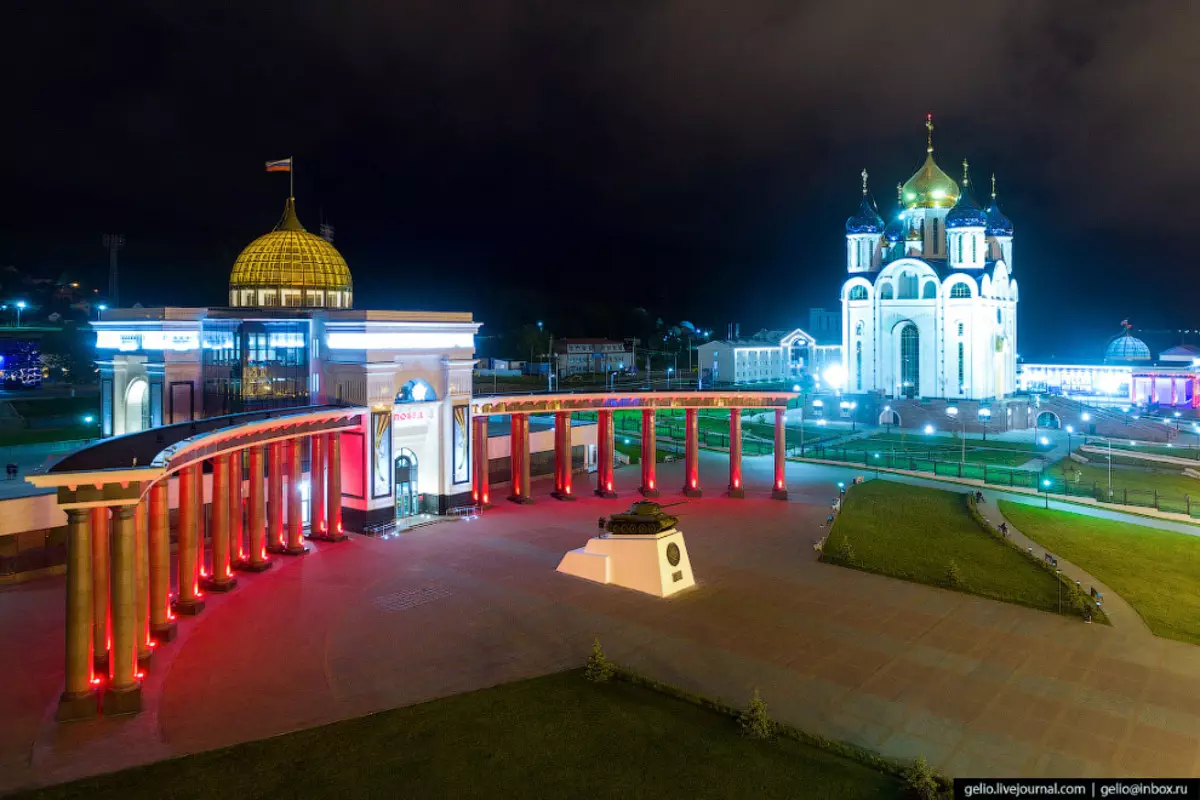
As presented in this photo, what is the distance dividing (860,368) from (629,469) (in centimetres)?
3273

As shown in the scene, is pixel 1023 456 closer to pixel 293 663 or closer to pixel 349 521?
pixel 349 521

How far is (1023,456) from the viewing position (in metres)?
54.7

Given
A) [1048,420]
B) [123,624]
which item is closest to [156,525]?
[123,624]

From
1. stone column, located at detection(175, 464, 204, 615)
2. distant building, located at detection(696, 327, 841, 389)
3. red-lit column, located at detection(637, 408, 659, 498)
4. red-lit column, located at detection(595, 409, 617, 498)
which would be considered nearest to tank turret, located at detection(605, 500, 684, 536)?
stone column, located at detection(175, 464, 204, 615)

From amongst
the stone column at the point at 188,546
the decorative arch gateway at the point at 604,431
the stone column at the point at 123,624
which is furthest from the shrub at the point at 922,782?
the decorative arch gateway at the point at 604,431

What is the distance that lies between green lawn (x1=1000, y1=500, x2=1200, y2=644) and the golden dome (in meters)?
33.8

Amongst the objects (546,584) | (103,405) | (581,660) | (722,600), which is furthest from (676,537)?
(103,405)

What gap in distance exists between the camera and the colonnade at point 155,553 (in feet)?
55.8

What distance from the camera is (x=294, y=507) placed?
97.6 ft

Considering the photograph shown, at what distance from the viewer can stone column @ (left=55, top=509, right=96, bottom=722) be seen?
55.4ft

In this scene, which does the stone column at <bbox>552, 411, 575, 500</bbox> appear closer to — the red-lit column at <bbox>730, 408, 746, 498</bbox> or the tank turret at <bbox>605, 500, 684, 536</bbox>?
the red-lit column at <bbox>730, 408, 746, 498</bbox>

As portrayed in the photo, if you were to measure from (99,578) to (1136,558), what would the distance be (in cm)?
3251

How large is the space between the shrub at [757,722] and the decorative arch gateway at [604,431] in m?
22.3

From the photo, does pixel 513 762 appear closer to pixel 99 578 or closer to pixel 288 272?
pixel 99 578
